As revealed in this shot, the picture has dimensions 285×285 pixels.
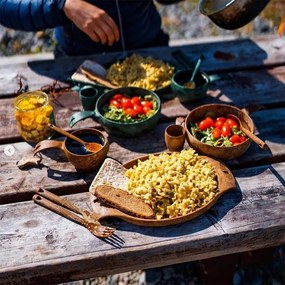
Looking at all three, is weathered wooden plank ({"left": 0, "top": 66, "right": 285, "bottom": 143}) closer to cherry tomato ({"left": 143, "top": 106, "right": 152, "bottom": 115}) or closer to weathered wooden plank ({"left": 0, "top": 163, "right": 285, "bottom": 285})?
cherry tomato ({"left": 143, "top": 106, "right": 152, "bottom": 115})

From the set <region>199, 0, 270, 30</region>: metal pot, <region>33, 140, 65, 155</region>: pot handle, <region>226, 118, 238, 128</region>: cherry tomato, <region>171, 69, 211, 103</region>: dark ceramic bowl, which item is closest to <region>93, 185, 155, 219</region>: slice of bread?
<region>33, 140, 65, 155</region>: pot handle

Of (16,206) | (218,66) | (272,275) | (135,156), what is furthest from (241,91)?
(16,206)

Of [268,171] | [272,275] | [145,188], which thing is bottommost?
[272,275]

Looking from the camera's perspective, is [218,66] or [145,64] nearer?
[145,64]

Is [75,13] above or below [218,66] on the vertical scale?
above

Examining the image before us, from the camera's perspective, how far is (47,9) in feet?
8.63

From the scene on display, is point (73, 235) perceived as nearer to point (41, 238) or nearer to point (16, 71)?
point (41, 238)

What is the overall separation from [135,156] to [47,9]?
1.13 metres

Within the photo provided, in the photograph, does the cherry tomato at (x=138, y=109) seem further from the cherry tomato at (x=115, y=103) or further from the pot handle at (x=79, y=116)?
the pot handle at (x=79, y=116)

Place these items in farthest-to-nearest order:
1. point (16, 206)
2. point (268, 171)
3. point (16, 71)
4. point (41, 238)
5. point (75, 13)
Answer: point (16, 71) < point (75, 13) < point (268, 171) < point (16, 206) < point (41, 238)

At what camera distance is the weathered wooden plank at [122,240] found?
1.65 metres

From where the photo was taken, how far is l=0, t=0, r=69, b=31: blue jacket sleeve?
104 inches

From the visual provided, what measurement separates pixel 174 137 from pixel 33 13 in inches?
50.2

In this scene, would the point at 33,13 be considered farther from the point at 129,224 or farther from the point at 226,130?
the point at 129,224
